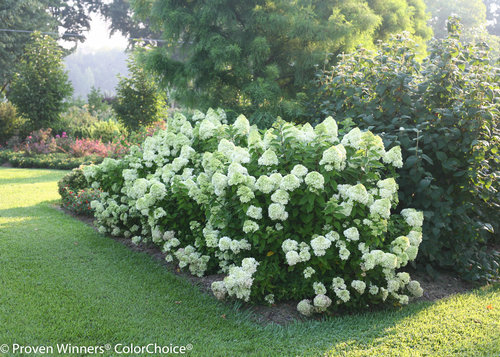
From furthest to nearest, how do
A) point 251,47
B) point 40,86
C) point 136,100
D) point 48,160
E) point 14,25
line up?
point 14,25 → point 40,86 → point 48,160 → point 136,100 → point 251,47

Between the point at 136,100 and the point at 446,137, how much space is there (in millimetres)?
9445

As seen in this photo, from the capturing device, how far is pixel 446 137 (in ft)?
13.2

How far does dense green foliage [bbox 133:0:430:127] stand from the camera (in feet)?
20.9

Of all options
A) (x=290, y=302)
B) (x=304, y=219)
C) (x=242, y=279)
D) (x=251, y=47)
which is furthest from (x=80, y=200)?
(x=304, y=219)

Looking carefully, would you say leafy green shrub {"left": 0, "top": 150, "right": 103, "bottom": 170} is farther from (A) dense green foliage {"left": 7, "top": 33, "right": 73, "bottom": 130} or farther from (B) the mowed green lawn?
(B) the mowed green lawn

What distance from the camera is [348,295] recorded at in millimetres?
3207

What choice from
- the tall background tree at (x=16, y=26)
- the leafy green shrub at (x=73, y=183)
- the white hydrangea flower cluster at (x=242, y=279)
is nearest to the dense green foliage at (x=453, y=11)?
the tall background tree at (x=16, y=26)

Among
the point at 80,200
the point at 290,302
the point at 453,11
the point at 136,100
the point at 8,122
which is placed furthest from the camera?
the point at 453,11

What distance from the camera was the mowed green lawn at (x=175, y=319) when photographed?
285cm

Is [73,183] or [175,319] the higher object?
[175,319]

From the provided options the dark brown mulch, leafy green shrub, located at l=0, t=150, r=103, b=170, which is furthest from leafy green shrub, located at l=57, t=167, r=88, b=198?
leafy green shrub, located at l=0, t=150, r=103, b=170

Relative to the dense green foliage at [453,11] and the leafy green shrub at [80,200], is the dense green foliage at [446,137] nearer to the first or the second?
the leafy green shrub at [80,200]

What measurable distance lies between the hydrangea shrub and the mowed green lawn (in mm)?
231

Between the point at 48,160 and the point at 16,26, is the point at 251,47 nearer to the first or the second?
the point at 48,160
